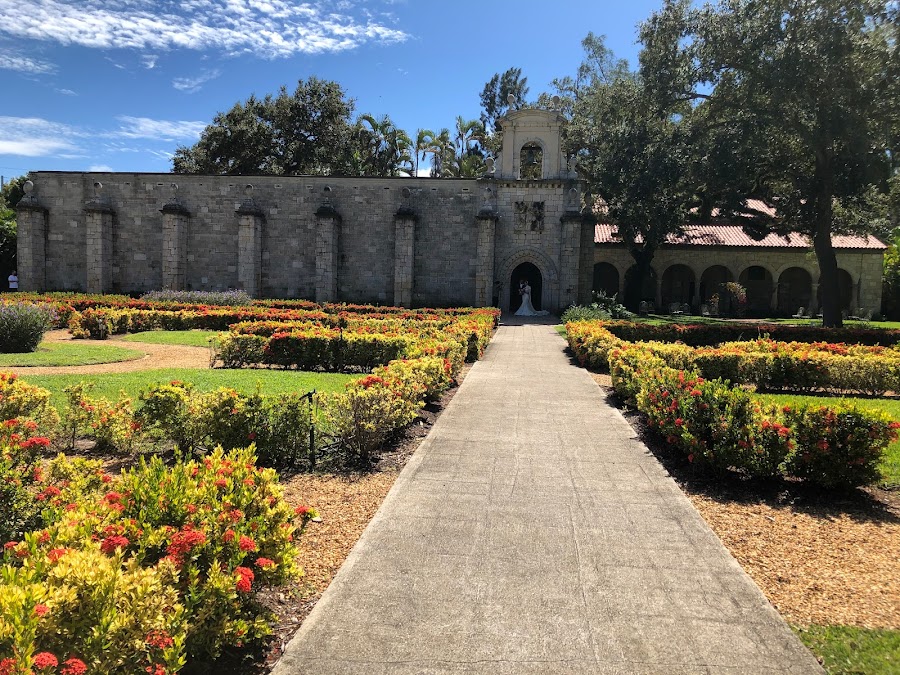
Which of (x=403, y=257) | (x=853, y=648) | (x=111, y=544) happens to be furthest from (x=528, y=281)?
(x=111, y=544)

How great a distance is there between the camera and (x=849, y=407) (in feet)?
18.8

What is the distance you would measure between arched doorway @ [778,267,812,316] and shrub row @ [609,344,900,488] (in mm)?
33174

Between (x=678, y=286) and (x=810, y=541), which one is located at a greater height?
(x=678, y=286)

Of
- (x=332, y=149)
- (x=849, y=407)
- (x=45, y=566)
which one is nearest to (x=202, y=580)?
(x=45, y=566)

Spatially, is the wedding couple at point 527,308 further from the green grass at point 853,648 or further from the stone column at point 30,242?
the green grass at point 853,648

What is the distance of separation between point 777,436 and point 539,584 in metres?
3.38

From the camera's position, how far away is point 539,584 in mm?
3754

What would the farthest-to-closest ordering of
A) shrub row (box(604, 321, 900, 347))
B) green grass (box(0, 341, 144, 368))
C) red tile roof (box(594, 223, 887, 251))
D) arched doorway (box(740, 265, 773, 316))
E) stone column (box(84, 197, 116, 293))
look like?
arched doorway (box(740, 265, 773, 316))
red tile roof (box(594, 223, 887, 251))
stone column (box(84, 197, 116, 293))
shrub row (box(604, 321, 900, 347))
green grass (box(0, 341, 144, 368))

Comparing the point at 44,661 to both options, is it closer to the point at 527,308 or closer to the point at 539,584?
the point at 539,584

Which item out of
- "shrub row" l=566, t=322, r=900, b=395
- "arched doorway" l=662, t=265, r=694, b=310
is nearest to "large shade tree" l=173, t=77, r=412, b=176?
"arched doorway" l=662, t=265, r=694, b=310

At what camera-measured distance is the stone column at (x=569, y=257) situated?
26273 mm

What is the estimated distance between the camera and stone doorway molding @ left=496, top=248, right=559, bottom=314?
88.5 ft

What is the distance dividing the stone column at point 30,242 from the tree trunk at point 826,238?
33939 millimetres

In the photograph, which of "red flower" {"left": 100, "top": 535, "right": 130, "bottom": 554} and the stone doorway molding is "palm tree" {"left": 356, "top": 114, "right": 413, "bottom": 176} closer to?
the stone doorway molding
